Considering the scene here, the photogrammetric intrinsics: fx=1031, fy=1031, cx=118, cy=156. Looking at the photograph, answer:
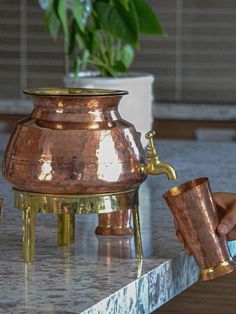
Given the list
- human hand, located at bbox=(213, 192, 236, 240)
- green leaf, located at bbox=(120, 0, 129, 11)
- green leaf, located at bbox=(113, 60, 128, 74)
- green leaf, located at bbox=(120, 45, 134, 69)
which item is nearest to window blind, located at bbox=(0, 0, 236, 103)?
green leaf, located at bbox=(120, 45, 134, 69)

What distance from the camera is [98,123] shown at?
4.43 ft

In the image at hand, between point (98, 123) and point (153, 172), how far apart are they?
103 mm

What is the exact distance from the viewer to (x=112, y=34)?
7.60 feet

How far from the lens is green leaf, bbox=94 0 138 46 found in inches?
90.0

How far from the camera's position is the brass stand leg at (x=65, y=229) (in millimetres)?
1435

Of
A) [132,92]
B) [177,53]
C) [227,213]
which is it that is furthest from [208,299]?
[177,53]

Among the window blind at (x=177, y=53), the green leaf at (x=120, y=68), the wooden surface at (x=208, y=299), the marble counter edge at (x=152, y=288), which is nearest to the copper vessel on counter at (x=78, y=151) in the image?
the marble counter edge at (x=152, y=288)

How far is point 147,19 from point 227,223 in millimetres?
1065

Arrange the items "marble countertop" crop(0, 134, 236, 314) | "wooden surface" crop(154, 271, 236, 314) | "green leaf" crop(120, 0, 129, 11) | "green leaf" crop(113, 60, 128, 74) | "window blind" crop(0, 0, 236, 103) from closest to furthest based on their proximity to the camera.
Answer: "marble countertop" crop(0, 134, 236, 314)
"wooden surface" crop(154, 271, 236, 314)
"green leaf" crop(120, 0, 129, 11)
"green leaf" crop(113, 60, 128, 74)
"window blind" crop(0, 0, 236, 103)

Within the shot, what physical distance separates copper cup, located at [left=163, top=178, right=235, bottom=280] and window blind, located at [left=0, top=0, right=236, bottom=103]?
295cm

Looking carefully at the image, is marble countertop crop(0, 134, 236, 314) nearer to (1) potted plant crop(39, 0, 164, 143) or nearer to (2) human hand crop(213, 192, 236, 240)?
(2) human hand crop(213, 192, 236, 240)

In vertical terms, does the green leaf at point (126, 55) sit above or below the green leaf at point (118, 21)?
below

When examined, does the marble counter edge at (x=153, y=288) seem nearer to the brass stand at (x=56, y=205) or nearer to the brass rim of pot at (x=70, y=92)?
the brass stand at (x=56, y=205)

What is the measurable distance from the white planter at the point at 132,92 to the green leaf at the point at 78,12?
0.40 ft
